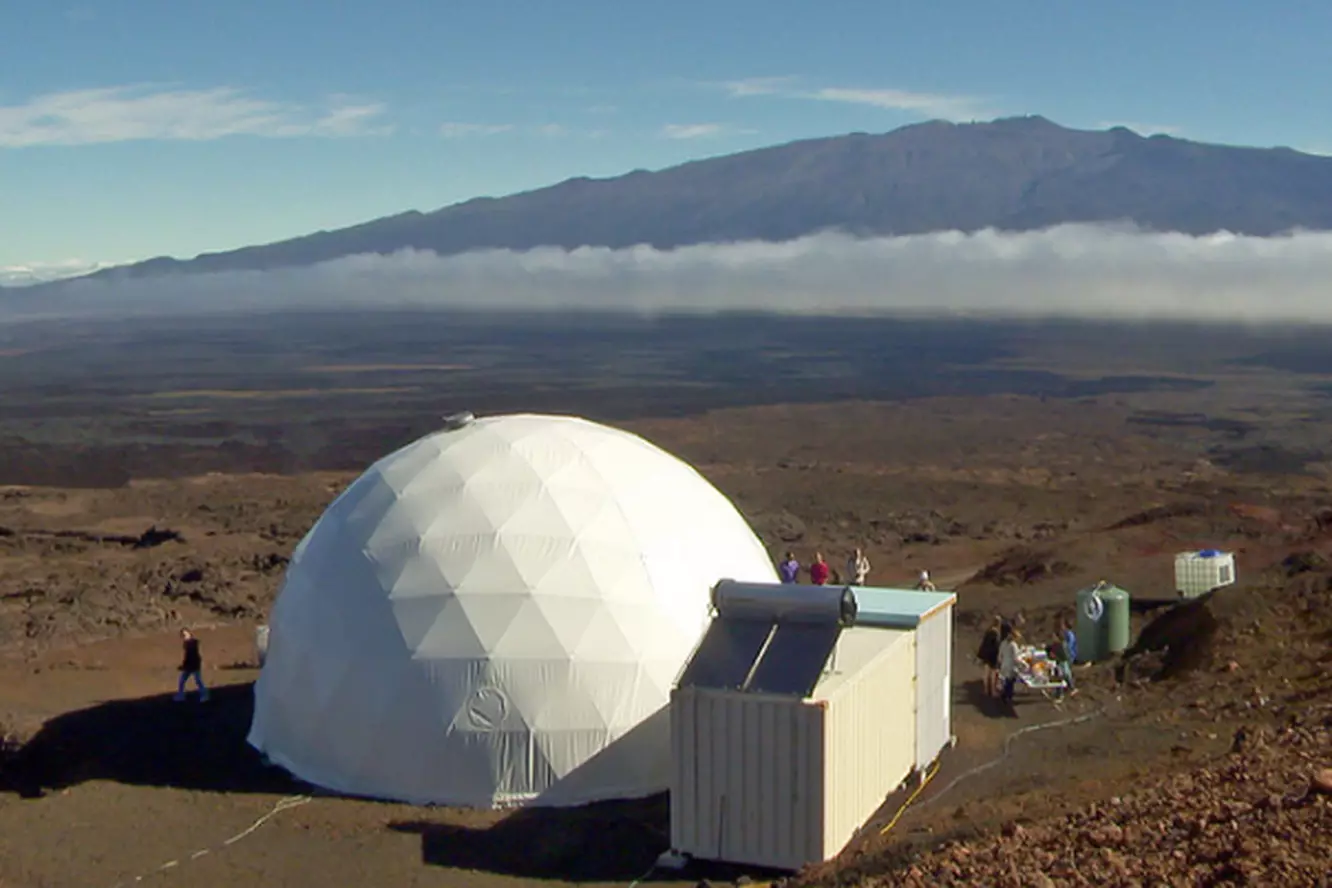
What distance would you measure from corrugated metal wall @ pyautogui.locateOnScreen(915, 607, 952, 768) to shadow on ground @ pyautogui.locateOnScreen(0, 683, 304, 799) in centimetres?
682

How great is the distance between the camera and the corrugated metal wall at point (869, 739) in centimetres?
1191

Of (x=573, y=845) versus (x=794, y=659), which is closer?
(x=794, y=659)

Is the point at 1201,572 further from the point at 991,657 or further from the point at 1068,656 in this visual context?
the point at 991,657

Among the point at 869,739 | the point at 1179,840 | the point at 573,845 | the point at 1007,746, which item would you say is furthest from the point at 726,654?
the point at 1007,746

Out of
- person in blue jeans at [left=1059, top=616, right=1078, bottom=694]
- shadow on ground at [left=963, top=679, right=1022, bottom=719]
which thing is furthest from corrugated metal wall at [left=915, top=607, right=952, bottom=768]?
person in blue jeans at [left=1059, top=616, right=1078, bottom=694]

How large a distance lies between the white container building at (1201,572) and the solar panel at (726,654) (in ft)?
37.5

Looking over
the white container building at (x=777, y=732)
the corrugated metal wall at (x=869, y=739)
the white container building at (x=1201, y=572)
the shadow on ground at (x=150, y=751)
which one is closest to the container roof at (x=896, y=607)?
the corrugated metal wall at (x=869, y=739)

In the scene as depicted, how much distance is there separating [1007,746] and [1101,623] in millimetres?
4448

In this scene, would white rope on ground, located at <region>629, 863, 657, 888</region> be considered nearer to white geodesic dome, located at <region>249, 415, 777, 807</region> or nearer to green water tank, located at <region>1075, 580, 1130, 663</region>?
white geodesic dome, located at <region>249, 415, 777, 807</region>

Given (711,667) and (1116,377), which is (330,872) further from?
(1116,377)

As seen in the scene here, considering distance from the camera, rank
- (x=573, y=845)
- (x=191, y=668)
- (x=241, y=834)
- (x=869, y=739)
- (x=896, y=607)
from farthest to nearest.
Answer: (x=191, y=668)
(x=896, y=607)
(x=241, y=834)
(x=573, y=845)
(x=869, y=739)

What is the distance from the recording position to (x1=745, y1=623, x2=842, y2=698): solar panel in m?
11.9

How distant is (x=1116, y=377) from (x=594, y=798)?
8439cm

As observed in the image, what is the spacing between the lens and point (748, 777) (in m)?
12.0
